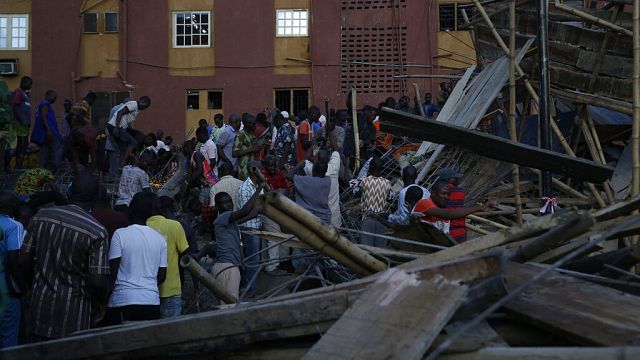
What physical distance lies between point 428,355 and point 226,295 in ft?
8.62

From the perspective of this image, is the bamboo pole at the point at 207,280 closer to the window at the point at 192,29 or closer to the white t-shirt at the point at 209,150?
the white t-shirt at the point at 209,150

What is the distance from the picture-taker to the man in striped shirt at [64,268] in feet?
19.8

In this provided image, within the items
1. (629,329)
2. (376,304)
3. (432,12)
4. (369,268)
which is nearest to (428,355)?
(376,304)

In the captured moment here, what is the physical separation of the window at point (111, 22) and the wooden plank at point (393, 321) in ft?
78.7

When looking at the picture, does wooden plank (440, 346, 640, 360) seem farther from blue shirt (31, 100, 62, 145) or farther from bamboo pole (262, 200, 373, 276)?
blue shirt (31, 100, 62, 145)

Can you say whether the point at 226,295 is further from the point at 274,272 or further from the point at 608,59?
the point at 608,59

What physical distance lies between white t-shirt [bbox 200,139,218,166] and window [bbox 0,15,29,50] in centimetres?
1331

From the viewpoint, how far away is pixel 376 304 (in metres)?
3.45

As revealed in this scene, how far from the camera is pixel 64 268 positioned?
19.9ft

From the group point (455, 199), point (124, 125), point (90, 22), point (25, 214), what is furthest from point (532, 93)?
point (90, 22)

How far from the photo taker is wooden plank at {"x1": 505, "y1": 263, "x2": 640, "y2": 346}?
3424 millimetres

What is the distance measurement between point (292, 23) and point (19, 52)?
7.84m

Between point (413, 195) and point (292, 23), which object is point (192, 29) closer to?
point (292, 23)

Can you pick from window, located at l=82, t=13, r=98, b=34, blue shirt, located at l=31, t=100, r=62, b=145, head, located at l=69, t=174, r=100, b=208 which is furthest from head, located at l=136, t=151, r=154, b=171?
window, located at l=82, t=13, r=98, b=34
